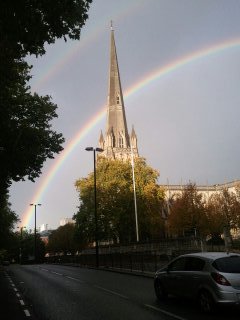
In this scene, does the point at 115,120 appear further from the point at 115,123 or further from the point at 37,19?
the point at 37,19

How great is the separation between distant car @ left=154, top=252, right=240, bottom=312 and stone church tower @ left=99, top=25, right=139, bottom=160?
104575 millimetres

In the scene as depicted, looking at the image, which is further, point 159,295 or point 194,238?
point 194,238

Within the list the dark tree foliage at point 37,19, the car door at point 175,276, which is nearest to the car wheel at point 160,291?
the car door at point 175,276

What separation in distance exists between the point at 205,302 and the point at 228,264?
120cm

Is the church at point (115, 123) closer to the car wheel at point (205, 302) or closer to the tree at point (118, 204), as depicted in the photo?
the tree at point (118, 204)

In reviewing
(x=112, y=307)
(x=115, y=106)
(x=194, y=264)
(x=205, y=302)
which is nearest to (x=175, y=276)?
(x=194, y=264)

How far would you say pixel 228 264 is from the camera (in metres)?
11.3

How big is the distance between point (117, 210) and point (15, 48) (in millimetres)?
52486

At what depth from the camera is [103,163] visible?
71438mm

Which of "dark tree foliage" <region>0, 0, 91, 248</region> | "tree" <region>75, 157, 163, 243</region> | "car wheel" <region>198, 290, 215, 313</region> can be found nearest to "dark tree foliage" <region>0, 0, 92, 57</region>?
"dark tree foliage" <region>0, 0, 91, 248</region>

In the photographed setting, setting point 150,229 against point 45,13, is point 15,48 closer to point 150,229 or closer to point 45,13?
point 45,13

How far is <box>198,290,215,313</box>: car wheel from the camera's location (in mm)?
10969

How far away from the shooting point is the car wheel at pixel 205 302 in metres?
11.0

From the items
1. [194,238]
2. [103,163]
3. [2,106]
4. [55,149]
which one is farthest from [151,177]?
[2,106]
